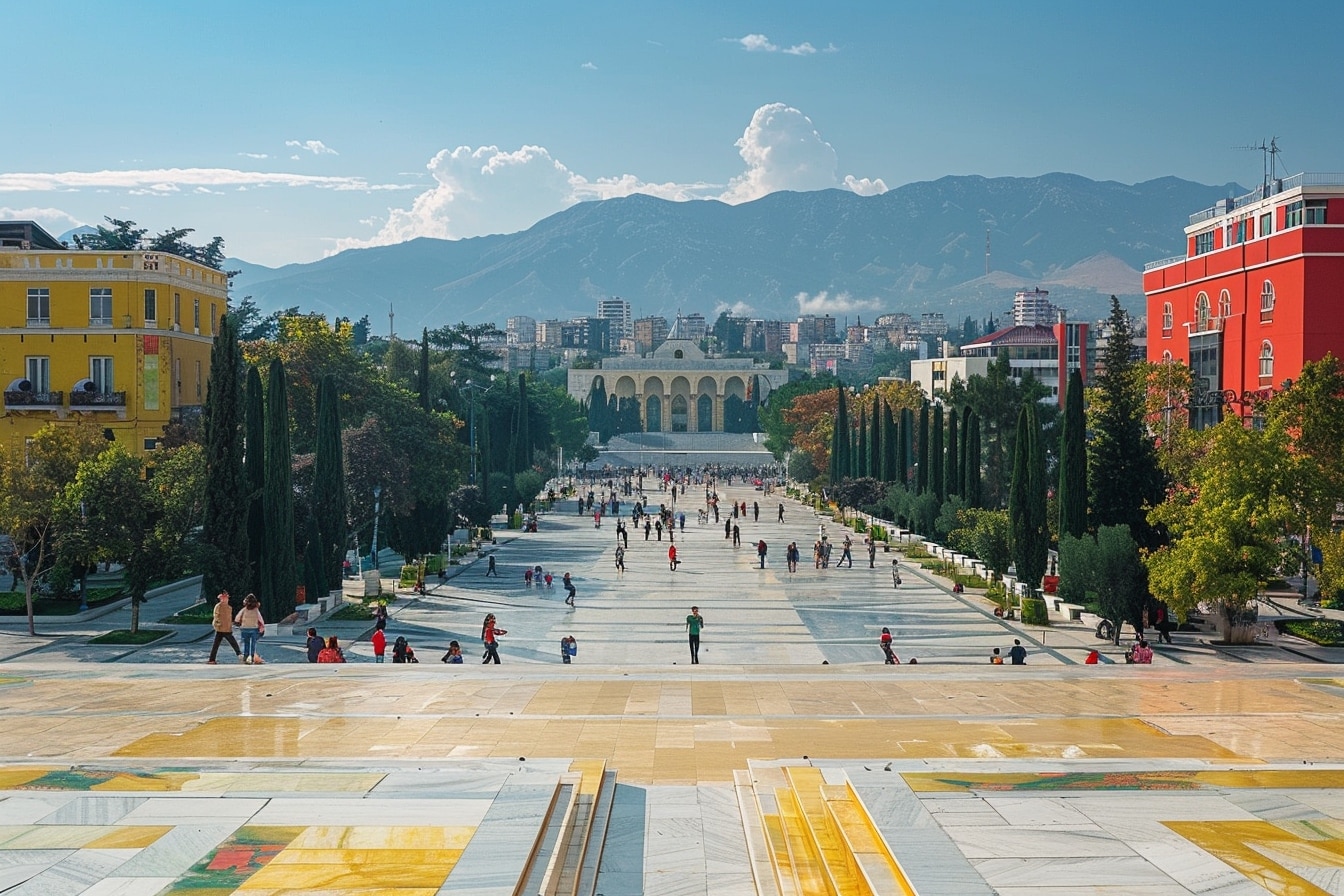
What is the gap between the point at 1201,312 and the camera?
50.4 metres

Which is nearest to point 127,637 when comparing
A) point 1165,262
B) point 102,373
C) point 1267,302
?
point 102,373

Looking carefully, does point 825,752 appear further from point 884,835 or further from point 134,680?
point 134,680

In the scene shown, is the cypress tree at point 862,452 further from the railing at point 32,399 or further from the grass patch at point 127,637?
the grass patch at point 127,637

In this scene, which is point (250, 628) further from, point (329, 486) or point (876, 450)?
point (876, 450)

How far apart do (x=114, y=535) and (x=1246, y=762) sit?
21323mm

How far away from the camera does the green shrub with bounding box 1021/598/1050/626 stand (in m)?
30.7

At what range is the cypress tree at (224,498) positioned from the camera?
28.0 m

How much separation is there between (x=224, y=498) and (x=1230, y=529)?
20216mm

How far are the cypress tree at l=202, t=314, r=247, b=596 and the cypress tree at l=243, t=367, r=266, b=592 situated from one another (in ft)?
1.10

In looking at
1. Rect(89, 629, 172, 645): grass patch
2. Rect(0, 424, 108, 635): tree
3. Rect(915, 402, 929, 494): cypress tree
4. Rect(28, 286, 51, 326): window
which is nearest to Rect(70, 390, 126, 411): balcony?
Rect(28, 286, 51, 326): window

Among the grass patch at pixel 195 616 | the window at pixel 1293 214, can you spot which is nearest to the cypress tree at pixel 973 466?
the window at pixel 1293 214

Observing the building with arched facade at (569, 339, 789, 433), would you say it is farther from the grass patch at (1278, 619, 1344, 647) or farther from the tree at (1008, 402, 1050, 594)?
the grass patch at (1278, 619, 1344, 647)

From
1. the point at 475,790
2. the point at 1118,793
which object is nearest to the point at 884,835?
the point at 1118,793

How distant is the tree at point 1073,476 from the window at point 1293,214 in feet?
46.4
